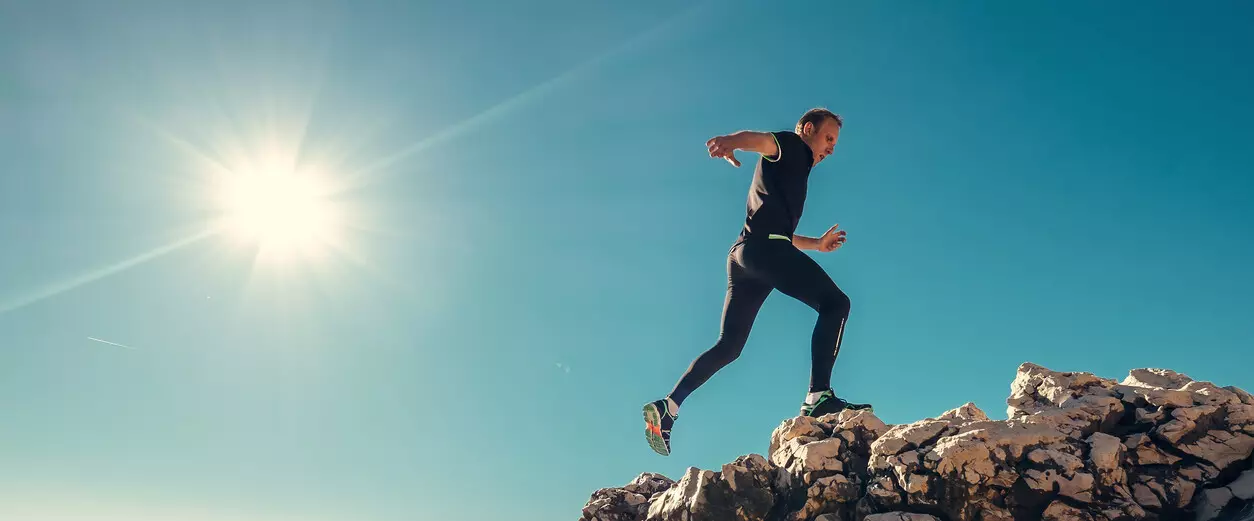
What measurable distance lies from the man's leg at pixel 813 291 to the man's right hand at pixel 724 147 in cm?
86

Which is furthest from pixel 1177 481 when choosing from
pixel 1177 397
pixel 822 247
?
pixel 822 247

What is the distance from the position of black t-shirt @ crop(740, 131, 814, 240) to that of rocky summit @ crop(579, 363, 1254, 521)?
190cm

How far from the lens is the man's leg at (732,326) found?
631 cm

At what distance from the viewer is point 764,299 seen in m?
6.66

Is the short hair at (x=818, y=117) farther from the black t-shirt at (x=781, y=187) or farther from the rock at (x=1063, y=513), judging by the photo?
the rock at (x=1063, y=513)

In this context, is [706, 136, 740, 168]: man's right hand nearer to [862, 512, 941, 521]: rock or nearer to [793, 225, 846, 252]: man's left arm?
[793, 225, 846, 252]: man's left arm

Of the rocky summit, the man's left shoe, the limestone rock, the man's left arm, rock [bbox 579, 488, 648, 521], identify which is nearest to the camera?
the rocky summit

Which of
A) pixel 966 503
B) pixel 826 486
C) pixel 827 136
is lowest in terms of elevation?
pixel 966 503

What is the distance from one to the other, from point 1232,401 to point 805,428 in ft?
8.61

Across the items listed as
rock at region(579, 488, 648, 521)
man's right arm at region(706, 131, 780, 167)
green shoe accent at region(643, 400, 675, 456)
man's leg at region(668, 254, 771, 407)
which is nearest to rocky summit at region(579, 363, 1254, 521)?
rock at region(579, 488, 648, 521)

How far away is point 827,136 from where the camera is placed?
6652mm

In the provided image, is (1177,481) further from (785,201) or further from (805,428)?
(785,201)

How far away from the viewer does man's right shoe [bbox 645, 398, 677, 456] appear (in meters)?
6.03

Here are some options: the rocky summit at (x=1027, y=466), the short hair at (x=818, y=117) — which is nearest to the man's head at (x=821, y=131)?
the short hair at (x=818, y=117)
